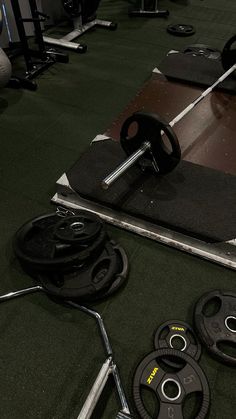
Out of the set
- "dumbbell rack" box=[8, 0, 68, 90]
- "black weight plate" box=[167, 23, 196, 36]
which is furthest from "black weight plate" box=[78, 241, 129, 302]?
"black weight plate" box=[167, 23, 196, 36]

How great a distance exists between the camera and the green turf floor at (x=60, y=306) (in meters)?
1.11

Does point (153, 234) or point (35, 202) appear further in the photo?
point (35, 202)

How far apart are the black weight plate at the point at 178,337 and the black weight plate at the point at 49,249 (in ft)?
1.25

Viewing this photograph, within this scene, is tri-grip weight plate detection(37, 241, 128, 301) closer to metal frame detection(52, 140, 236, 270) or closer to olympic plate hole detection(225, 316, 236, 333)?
metal frame detection(52, 140, 236, 270)

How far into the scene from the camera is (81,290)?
125 cm

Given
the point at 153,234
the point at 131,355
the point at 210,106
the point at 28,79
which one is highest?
the point at 28,79

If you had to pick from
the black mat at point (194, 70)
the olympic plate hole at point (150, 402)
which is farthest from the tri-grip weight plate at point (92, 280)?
the black mat at point (194, 70)

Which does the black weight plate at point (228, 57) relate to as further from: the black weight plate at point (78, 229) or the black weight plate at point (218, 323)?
the black weight plate at point (218, 323)

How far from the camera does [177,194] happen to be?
1.58 meters

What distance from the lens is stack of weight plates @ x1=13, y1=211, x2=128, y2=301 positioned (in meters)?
1.26

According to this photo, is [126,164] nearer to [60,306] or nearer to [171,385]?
[60,306]

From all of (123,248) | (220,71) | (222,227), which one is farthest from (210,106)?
(123,248)

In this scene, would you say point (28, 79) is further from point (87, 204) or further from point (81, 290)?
point (81, 290)

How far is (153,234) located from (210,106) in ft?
3.73
